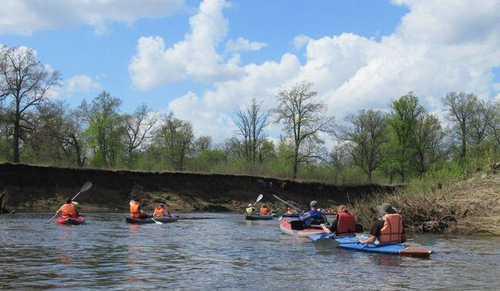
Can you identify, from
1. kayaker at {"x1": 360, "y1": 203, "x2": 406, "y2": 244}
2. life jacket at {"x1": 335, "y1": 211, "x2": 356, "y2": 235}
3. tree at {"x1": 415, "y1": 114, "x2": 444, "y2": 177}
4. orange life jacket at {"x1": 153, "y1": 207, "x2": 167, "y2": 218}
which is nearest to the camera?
kayaker at {"x1": 360, "y1": 203, "x2": 406, "y2": 244}

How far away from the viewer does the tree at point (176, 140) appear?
260 feet

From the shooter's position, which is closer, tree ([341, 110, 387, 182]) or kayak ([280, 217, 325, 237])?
kayak ([280, 217, 325, 237])

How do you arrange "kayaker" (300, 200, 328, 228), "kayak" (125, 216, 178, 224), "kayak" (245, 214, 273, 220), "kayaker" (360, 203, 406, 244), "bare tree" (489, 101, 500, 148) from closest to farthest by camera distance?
"kayaker" (360, 203, 406, 244), "kayaker" (300, 200, 328, 228), "kayak" (125, 216, 178, 224), "kayak" (245, 214, 273, 220), "bare tree" (489, 101, 500, 148)

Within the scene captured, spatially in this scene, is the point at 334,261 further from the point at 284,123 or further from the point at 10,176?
the point at 284,123

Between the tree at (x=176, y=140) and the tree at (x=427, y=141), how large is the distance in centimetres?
2807

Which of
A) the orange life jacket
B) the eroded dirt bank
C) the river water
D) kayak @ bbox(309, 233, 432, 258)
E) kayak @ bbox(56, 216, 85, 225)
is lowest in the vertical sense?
the river water

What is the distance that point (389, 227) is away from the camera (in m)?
19.2

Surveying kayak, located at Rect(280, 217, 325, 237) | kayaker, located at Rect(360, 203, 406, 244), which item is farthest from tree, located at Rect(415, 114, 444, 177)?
kayaker, located at Rect(360, 203, 406, 244)

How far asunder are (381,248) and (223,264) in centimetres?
511

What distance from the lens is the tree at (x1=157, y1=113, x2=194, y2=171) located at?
260 feet

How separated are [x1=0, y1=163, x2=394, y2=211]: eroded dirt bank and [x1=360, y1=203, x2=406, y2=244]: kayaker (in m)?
28.2

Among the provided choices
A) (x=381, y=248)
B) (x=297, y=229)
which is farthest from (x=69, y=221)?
(x=381, y=248)

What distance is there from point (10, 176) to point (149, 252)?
33.3 m

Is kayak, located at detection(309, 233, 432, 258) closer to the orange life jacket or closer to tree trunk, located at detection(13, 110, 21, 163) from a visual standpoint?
the orange life jacket
